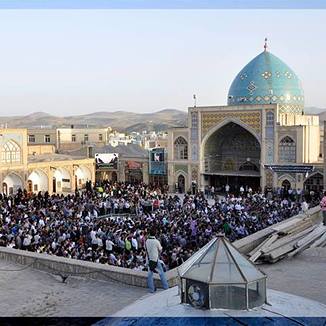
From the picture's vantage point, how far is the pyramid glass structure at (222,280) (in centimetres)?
345

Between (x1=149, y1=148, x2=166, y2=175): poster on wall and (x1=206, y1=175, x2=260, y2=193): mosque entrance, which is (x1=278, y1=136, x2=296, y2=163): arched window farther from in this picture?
(x1=149, y1=148, x2=166, y2=175): poster on wall

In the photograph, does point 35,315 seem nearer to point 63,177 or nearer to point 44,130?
point 63,177

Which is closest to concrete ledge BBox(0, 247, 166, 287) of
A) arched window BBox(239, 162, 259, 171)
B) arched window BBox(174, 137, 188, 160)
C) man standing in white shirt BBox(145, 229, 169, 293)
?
man standing in white shirt BBox(145, 229, 169, 293)

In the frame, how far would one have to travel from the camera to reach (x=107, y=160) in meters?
27.5

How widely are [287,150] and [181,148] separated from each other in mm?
5279

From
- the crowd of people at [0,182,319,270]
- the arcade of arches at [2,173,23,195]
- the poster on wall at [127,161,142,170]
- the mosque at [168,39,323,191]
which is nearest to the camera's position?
the crowd of people at [0,182,319,270]

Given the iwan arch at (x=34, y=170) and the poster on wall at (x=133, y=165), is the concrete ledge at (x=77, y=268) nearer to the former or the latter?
the iwan arch at (x=34, y=170)

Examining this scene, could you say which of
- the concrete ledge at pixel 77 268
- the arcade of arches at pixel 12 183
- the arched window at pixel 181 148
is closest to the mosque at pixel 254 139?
the arched window at pixel 181 148

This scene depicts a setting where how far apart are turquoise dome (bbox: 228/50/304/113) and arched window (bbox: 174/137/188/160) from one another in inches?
136

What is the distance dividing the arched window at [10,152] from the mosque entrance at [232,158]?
848 centimetres

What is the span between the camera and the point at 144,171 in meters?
26.8

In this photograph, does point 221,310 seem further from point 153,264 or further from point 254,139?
point 254,139

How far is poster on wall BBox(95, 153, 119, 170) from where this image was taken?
27.4 metres

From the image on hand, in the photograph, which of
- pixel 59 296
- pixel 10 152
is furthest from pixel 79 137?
pixel 59 296
